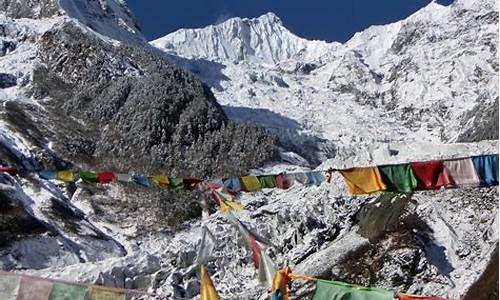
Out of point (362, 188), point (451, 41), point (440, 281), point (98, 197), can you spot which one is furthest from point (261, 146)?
point (451, 41)

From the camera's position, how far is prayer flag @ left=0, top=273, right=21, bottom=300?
608 inches

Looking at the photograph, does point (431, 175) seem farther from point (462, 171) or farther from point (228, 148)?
point (228, 148)

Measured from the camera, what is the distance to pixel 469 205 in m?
31.4

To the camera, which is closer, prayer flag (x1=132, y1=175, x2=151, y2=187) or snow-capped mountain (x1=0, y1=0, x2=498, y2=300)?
prayer flag (x1=132, y1=175, x2=151, y2=187)

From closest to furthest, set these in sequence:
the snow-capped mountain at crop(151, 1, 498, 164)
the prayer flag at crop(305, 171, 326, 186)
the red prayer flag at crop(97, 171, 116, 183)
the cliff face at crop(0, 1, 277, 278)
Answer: the prayer flag at crop(305, 171, 326, 186), the red prayer flag at crop(97, 171, 116, 183), the cliff face at crop(0, 1, 277, 278), the snow-capped mountain at crop(151, 1, 498, 164)

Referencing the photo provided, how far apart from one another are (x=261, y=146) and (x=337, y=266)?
63983mm

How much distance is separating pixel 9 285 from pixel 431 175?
8.48 metres

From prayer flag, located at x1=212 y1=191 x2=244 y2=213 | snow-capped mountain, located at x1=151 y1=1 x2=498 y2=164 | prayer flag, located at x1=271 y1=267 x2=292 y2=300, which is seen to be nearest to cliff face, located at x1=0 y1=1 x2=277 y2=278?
prayer flag, located at x1=212 y1=191 x2=244 y2=213

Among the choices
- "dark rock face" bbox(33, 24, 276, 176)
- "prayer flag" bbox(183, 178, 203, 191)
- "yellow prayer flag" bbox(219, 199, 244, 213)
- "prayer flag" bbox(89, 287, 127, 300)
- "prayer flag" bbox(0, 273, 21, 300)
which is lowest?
"prayer flag" bbox(89, 287, 127, 300)

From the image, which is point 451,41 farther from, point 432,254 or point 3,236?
point 432,254

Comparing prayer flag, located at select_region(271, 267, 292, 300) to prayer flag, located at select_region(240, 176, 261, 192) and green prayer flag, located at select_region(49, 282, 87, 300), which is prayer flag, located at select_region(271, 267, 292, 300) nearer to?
green prayer flag, located at select_region(49, 282, 87, 300)

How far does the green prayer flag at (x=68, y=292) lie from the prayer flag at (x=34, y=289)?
0.15 meters

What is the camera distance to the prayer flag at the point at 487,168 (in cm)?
1471

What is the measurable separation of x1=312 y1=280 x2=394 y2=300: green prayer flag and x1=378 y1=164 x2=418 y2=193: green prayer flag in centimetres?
291
